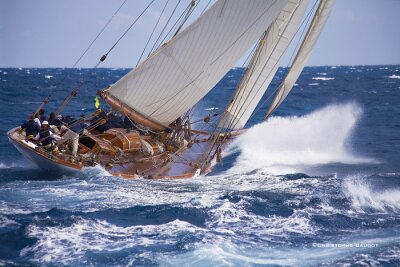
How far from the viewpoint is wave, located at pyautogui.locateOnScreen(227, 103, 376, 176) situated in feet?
98.7

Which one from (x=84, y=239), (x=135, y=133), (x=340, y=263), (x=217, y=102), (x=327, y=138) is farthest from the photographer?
(x=217, y=102)

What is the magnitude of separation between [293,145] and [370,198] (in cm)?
1359

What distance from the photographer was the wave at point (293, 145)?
1184 inches

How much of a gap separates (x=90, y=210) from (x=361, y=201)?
912cm

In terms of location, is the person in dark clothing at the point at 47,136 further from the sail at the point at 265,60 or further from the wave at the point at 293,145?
the sail at the point at 265,60

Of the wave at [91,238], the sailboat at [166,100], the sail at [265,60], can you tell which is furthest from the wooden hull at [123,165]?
the wave at [91,238]

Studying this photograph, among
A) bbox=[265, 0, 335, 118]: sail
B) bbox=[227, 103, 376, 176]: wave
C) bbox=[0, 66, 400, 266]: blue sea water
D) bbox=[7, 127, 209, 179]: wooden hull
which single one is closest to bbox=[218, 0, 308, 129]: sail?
bbox=[265, 0, 335, 118]: sail

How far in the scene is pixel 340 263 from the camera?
47.3ft

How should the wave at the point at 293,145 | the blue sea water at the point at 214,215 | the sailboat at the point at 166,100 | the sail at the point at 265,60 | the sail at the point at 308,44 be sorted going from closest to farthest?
the blue sea water at the point at 214,215
the sailboat at the point at 166,100
the sail at the point at 308,44
the sail at the point at 265,60
the wave at the point at 293,145

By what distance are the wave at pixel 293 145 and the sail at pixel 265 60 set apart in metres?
2.45

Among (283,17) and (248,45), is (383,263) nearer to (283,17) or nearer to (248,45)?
(248,45)

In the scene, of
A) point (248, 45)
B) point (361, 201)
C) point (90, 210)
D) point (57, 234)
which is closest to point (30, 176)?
point (90, 210)

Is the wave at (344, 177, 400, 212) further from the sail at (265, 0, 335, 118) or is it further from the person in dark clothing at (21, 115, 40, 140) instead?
the person in dark clothing at (21, 115, 40, 140)

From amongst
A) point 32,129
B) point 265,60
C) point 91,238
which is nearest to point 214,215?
point 91,238
